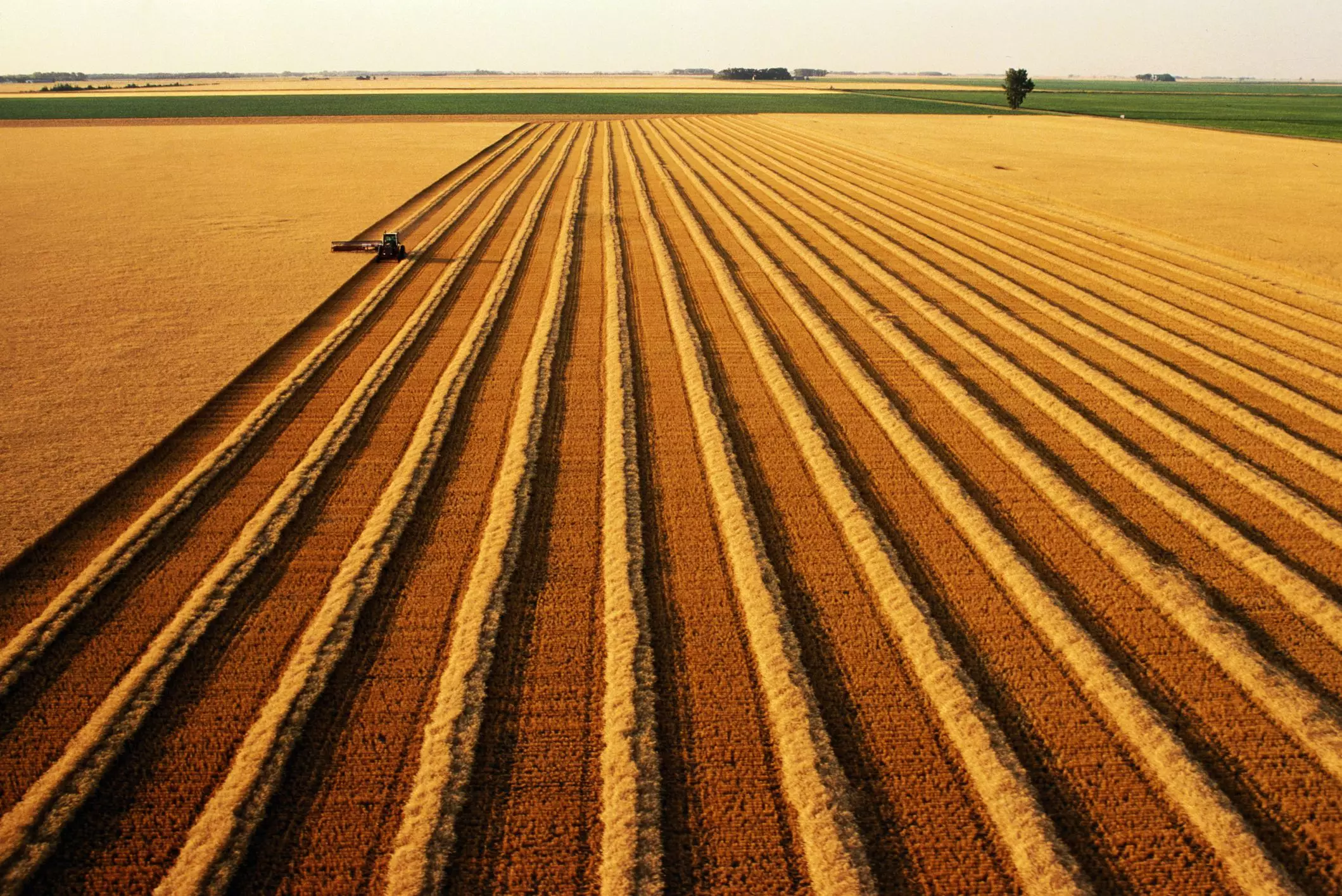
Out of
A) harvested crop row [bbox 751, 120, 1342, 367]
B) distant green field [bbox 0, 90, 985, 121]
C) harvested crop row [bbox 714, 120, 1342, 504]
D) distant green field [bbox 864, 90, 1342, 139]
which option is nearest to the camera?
harvested crop row [bbox 714, 120, 1342, 504]

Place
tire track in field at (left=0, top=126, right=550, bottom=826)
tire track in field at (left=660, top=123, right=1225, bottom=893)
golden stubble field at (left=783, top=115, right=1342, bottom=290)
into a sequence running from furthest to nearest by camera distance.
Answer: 1. golden stubble field at (left=783, top=115, right=1342, bottom=290)
2. tire track in field at (left=0, top=126, right=550, bottom=826)
3. tire track in field at (left=660, top=123, right=1225, bottom=893)

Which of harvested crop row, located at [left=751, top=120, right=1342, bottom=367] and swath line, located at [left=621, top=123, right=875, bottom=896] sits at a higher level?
harvested crop row, located at [left=751, top=120, right=1342, bottom=367]

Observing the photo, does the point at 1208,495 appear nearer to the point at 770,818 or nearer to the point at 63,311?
the point at 770,818

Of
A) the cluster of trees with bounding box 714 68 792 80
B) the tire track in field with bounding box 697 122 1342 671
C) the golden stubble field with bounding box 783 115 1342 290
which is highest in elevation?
the cluster of trees with bounding box 714 68 792 80

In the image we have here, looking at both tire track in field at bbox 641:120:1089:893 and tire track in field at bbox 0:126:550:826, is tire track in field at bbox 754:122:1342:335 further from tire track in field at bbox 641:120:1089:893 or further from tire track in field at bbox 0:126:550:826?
tire track in field at bbox 0:126:550:826

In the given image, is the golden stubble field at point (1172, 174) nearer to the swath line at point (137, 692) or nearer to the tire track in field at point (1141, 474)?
the tire track in field at point (1141, 474)

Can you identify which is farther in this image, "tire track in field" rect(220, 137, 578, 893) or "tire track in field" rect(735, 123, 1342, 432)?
"tire track in field" rect(735, 123, 1342, 432)

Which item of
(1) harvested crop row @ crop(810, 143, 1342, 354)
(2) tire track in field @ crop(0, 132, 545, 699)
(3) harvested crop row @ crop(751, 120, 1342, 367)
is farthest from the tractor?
(1) harvested crop row @ crop(810, 143, 1342, 354)

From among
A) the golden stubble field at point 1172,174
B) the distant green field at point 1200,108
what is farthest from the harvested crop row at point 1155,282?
the distant green field at point 1200,108
